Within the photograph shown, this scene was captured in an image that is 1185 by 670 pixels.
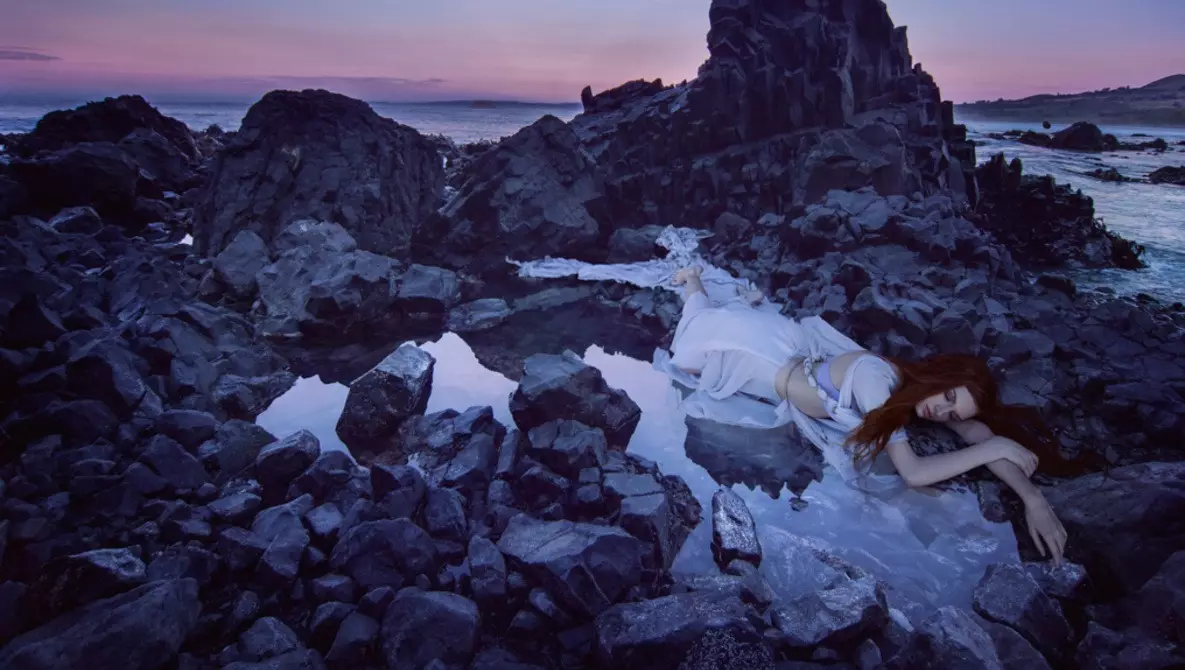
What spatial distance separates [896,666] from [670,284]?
430 cm

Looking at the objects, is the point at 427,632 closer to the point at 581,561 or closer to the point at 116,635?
the point at 581,561

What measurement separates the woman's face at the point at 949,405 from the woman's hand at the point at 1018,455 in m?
0.20

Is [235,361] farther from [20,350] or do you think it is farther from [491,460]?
[491,460]

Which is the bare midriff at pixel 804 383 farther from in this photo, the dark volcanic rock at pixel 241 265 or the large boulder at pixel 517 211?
the dark volcanic rock at pixel 241 265

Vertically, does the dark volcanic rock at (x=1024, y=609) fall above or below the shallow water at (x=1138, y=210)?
below

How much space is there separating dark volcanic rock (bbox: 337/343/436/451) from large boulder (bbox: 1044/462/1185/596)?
3342 mm

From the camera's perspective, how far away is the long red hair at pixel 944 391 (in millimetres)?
2580

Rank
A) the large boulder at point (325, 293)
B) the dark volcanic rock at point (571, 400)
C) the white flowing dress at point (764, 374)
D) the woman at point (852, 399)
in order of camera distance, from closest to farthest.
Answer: the woman at point (852, 399)
the white flowing dress at point (764, 374)
the dark volcanic rock at point (571, 400)
the large boulder at point (325, 293)

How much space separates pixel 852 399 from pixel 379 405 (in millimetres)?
2673

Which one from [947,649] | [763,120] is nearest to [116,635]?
[947,649]

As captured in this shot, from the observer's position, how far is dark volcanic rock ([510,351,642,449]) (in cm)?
301

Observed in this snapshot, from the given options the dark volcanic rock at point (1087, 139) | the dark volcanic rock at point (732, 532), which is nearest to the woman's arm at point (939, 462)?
the dark volcanic rock at point (732, 532)

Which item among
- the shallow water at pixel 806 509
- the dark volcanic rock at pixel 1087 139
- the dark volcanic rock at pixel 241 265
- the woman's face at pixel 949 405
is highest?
the dark volcanic rock at pixel 1087 139

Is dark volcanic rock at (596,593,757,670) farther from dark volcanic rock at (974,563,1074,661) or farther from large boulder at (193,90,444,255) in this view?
large boulder at (193,90,444,255)
